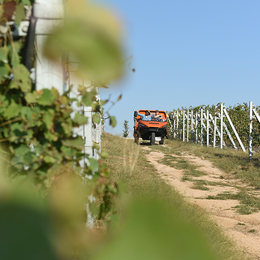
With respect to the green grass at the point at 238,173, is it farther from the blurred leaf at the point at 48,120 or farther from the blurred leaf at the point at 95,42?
the blurred leaf at the point at 95,42

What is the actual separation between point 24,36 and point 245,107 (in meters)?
18.5

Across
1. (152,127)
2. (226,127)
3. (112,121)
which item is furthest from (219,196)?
(152,127)

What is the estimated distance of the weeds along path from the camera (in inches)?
162

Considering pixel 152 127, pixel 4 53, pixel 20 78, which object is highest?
pixel 4 53

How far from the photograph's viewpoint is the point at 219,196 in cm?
631

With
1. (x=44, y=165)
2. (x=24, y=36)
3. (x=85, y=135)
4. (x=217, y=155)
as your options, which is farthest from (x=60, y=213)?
(x=217, y=155)

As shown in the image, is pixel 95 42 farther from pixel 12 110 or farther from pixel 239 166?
pixel 239 166

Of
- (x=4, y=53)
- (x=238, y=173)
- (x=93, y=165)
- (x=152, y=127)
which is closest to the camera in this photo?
(x=4, y=53)

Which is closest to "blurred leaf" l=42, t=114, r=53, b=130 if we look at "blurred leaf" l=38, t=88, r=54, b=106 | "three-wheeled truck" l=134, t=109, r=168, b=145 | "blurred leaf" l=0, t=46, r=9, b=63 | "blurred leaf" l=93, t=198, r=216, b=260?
"blurred leaf" l=38, t=88, r=54, b=106

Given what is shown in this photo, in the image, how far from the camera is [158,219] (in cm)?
36

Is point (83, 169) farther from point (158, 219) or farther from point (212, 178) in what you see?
point (212, 178)

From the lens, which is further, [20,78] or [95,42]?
[20,78]

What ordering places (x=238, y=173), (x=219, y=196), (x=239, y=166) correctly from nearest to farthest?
(x=219, y=196) < (x=238, y=173) < (x=239, y=166)

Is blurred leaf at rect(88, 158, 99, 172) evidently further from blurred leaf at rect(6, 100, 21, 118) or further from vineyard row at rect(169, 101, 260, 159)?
vineyard row at rect(169, 101, 260, 159)
